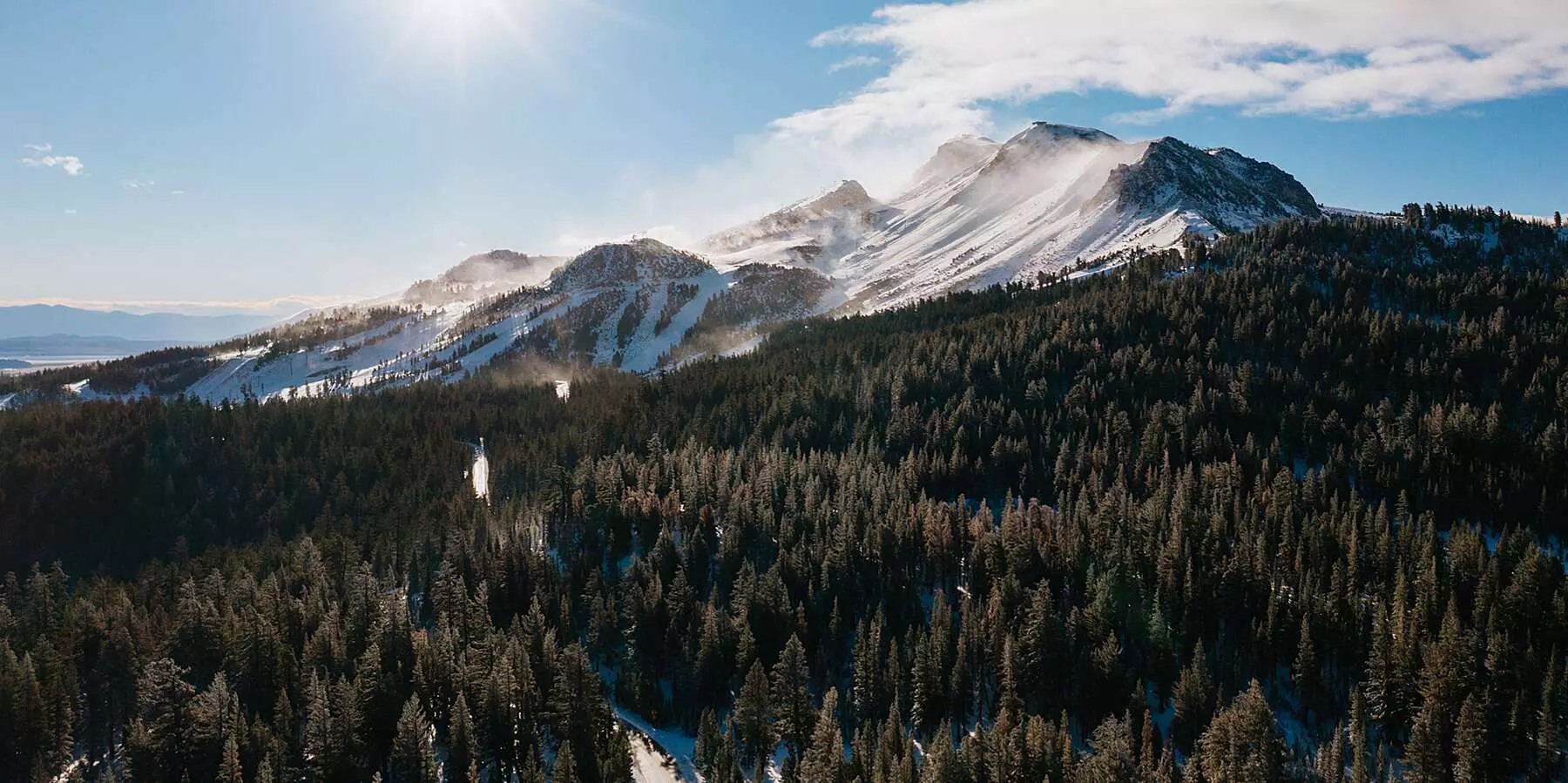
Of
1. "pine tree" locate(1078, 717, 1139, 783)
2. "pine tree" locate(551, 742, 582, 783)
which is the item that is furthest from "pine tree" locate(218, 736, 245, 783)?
"pine tree" locate(1078, 717, 1139, 783)

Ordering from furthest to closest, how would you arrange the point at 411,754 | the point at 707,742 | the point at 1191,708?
the point at 1191,708, the point at 707,742, the point at 411,754

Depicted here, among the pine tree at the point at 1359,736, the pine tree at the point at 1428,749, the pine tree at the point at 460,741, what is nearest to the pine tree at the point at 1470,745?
the pine tree at the point at 1428,749

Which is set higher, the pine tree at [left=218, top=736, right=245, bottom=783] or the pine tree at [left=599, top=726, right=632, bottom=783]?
the pine tree at [left=218, top=736, right=245, bottom=783]

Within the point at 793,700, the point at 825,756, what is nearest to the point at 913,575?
the point at 793,700

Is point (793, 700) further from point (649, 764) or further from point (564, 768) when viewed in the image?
point (564, 768)

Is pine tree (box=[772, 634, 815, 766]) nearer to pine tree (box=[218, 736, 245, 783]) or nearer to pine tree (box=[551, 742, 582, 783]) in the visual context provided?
pine tree (box=[551, 742, 582, 783])

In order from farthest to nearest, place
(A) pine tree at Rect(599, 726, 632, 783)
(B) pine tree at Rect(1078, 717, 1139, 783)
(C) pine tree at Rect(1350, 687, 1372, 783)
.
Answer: (C) pine tree at Rect(1350, 687, 1372, 783) < (A) pine tree at Rect(599, 726, 632, 783) < (B) pine tree at Rect(1078, 717, 1139, 783)
